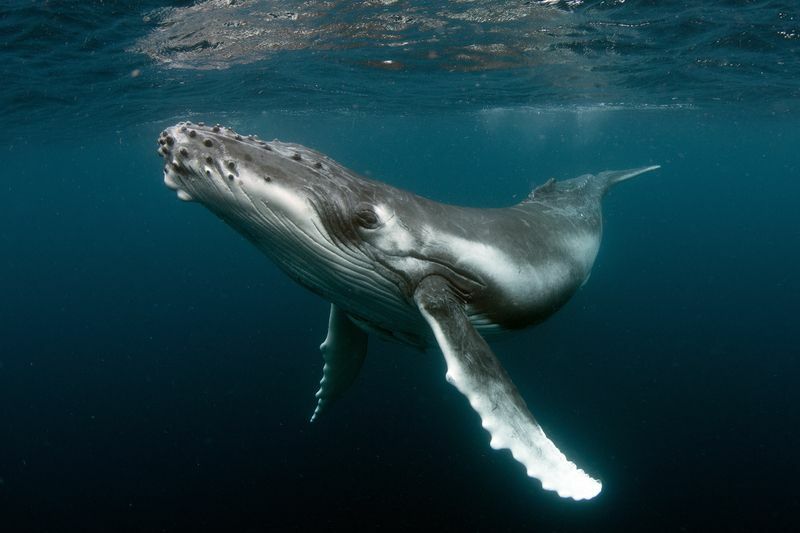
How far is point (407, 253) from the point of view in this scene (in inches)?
177

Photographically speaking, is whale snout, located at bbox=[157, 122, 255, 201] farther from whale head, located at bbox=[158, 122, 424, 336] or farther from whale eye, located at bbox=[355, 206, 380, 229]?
whale eye, located at bbox=[355, 206, 380, 229]

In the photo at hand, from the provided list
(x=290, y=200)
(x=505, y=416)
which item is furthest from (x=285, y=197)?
(x=505, y=416)

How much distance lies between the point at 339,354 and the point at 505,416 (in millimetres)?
3696

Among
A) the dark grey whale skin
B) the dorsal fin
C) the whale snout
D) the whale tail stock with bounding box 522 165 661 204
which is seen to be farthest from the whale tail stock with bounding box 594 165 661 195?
the whale snout

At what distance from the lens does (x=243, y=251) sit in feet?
106

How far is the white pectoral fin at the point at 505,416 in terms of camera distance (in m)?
3.53

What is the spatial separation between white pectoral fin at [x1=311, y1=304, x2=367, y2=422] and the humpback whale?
79 centimetres

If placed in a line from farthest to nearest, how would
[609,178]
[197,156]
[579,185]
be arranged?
1. [609,178]
2. [579,185]
3. [197,156]

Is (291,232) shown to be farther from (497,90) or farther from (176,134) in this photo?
(497,90)

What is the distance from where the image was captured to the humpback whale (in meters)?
3.56

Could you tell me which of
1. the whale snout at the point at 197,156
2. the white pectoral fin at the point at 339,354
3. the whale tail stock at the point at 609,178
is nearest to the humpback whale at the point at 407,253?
the whale snout at the point at 197,156

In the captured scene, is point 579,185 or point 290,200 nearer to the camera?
point 290,200

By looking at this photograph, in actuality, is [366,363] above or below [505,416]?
below

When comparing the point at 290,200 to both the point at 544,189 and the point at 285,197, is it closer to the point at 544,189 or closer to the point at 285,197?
the point at 285,197
